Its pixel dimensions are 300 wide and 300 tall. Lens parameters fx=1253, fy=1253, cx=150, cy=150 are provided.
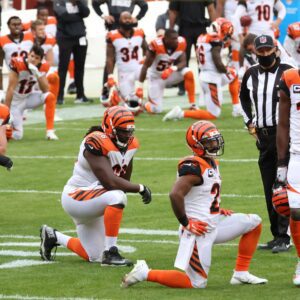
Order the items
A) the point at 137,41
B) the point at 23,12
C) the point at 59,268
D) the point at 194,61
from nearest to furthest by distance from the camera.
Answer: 1. the point at 59,268
2. the point at 137,41
3. the point at 23,12
4. the point at 194,61

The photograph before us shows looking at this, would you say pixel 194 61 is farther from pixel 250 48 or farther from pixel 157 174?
pixel 157 174

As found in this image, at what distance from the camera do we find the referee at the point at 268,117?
9625mm

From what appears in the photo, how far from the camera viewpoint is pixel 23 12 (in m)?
23.9

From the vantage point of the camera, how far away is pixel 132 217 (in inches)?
439

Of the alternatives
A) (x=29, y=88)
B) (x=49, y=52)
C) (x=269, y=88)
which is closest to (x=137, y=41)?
(x=49, y=52)

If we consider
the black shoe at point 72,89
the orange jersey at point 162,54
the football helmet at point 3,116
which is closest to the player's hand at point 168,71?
the orange jersey at point 162,54

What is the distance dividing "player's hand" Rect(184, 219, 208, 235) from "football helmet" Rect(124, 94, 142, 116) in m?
10.2

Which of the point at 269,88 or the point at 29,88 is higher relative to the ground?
the point at 269,88

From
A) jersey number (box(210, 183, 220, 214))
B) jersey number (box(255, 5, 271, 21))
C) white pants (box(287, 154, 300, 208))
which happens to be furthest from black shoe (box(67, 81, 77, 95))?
Result: white pants (box(287, 154, 300, 208))

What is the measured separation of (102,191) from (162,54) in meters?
9.62

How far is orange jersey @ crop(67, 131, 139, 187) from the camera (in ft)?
29.6

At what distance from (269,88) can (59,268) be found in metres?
2.19

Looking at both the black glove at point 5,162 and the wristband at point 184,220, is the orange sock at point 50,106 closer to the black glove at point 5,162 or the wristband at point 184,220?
the black glove at point 5,162

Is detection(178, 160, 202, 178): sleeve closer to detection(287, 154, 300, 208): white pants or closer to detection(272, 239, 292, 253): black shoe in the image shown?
detection(287, 154, 300, 208): white pants
